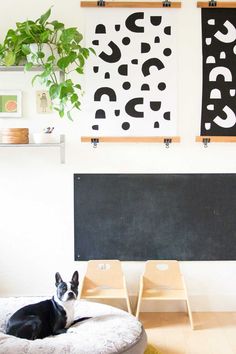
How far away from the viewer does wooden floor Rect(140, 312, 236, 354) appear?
120 inches

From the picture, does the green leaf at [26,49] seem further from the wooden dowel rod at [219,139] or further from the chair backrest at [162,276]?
the chair backrest at [162,276]

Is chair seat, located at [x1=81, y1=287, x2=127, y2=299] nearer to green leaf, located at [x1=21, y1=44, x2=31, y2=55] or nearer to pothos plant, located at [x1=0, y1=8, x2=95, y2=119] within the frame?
pothos plant, located at [x1=0, y1=8, x2=95, y2=119]

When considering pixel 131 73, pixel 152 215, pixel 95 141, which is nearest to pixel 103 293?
pixel 152 215

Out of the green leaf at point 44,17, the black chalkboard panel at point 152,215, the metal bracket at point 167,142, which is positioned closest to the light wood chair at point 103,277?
the black chalkboard panel at point 152,215

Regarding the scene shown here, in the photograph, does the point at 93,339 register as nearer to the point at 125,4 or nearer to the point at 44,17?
the point at 44,17

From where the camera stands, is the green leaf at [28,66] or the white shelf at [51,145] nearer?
the green leaf at [28,66]

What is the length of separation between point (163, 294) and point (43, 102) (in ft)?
5.61

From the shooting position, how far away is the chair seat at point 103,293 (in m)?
3.54

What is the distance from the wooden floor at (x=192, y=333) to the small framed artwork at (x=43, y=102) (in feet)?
5.69

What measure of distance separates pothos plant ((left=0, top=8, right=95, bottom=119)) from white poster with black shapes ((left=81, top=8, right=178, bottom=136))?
0.58 ft

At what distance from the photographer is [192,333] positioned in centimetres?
332

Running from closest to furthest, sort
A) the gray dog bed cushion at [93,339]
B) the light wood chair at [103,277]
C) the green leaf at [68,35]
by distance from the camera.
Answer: the gray dog bed cushion at [93,339] → the green leaf at [68,35] → the light wood chair at [103,277]

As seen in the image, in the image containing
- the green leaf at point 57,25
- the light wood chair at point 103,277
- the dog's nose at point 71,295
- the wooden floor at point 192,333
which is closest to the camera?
the dog's nose at point 71,295

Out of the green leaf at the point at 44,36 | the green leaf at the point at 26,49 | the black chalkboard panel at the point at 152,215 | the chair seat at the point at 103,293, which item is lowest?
the chair seat at the point at 103,293
